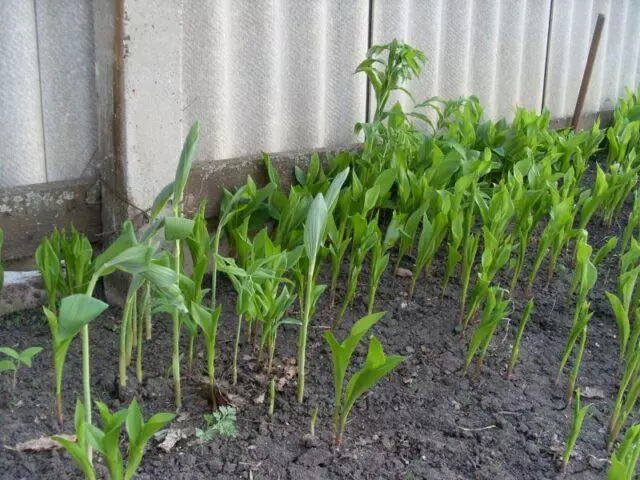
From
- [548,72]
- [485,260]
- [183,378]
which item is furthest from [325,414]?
[548,72]

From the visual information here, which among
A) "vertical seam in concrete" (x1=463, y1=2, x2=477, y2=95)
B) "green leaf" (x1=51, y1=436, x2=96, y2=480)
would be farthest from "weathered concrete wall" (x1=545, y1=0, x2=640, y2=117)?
"green leaf" (x1=51, y1=436, x2=96, y2=480)

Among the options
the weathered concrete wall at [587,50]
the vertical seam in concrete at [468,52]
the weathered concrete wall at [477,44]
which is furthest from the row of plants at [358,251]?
the weathered concrete wall at [587,50]

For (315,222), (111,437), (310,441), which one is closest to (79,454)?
(111,437)

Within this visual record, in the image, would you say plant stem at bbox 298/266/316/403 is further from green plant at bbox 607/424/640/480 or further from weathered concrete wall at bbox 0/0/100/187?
weathered concrete wall at bbox 0/0/100/187

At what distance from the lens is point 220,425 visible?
190 centimetres

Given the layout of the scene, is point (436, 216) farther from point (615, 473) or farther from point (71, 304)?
point (71, 304)

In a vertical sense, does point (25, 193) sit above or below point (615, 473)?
above

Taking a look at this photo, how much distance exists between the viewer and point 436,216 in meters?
2.46

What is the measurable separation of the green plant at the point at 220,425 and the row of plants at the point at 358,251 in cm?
6

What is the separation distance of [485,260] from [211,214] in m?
1.02

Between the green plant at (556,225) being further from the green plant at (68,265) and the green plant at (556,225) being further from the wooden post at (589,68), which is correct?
the wooden post at (589,68)

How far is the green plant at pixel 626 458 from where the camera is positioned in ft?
4.90

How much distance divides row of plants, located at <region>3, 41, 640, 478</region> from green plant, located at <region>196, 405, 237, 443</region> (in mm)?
55

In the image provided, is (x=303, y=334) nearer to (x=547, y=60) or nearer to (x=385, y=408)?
(x=385, y=408)
